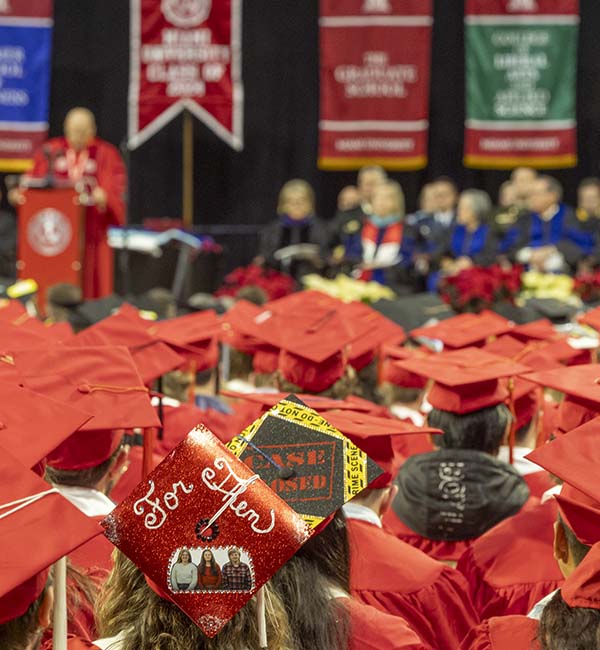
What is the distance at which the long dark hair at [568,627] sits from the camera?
1.78 meters

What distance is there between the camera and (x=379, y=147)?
12.4m

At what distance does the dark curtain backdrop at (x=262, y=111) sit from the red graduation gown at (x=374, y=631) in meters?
11.6

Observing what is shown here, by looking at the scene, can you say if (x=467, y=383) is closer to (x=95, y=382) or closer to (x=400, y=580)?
(x=400, y=580)

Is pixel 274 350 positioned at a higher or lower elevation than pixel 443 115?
lower

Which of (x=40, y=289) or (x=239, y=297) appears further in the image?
(x=40, y=289)

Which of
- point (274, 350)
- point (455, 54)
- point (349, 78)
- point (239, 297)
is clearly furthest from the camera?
point (455, 54)

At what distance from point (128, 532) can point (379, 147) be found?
10.9 m

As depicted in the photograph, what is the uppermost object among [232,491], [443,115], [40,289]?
→ [443,115]

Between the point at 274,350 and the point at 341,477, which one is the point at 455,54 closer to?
the point at 274,350

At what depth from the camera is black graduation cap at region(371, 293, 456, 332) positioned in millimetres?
6562

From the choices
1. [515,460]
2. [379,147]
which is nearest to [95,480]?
[515,460]

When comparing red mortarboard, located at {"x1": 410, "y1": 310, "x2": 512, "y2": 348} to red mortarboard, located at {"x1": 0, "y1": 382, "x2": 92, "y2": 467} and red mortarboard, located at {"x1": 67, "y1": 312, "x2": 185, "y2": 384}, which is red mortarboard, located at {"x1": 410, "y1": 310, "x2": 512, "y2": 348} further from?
red mortarboard, located at {"x1": 0, "y1": 382, "x2": 92, "y2": 467}

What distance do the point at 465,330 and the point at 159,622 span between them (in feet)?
11.0

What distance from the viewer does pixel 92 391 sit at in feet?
9.70
